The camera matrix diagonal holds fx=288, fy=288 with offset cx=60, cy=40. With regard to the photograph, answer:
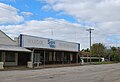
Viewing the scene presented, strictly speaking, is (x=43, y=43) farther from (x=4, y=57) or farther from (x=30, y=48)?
(x=4, y=57)

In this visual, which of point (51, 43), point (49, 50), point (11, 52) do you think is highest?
point (51, 43)

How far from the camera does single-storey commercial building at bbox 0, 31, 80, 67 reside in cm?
4250

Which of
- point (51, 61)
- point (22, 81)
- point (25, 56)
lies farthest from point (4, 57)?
point (22, 81)

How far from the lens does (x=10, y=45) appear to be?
43625 mm

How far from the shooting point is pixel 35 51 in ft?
166

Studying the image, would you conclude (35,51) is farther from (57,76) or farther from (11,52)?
(57,76)

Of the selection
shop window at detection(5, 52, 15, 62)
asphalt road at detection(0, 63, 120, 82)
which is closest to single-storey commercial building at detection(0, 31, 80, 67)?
shop window at detection(5, 52, 15, 62)

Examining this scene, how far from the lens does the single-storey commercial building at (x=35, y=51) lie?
139ft

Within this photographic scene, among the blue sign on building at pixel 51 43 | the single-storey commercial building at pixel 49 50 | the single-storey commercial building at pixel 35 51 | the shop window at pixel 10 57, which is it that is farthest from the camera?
the blue sign on building at pixel 51 43

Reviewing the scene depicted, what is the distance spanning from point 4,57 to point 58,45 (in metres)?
16.9

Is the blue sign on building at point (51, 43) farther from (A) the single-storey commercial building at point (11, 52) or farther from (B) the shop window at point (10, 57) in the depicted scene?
(B) the shop window at point (10, 57)

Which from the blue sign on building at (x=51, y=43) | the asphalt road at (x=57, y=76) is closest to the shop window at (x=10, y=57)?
the blue sign on building at (x=51, y=43)

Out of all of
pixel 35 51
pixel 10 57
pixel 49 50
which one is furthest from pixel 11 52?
pixel 49 50

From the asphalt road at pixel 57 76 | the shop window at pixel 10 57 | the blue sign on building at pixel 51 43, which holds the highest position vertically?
the blue sign on building at pixel 51 43
